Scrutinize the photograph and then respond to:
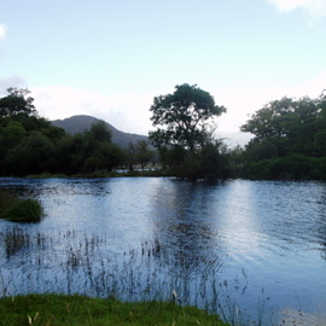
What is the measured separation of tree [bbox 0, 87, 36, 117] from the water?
401ft

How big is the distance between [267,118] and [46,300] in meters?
87.7

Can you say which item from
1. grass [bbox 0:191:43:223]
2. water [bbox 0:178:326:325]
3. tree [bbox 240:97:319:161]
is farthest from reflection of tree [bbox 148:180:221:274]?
tree [bbox 240:97:319:161]

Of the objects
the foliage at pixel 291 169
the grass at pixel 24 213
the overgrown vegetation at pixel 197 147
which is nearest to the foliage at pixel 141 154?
the overgrown vegetation at pixel 197 147

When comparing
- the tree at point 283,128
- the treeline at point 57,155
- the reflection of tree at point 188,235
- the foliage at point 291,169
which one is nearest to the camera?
the reflection of tree at point 188,235

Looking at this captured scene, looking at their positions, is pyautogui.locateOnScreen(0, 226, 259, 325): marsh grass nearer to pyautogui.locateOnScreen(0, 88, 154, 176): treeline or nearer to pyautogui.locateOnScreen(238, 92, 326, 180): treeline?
pyautogui.locateOnScreen(238, 92, 326, 180): treeline

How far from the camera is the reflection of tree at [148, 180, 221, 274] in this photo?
12.5 meters

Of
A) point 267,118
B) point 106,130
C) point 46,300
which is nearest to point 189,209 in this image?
point 46,300

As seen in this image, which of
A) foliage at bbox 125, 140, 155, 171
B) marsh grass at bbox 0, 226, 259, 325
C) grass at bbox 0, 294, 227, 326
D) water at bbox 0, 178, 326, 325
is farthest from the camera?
foliage at bbox 125, 140, 155, 171

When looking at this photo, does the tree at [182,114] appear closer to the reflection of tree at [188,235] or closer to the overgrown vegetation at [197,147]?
the overgrown vegetation at [197,147]

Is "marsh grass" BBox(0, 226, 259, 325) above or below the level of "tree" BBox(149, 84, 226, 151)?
below

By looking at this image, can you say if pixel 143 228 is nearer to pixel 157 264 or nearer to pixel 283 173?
pixel 157 264

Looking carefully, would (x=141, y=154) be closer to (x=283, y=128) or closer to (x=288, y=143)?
(x=283, y=128)

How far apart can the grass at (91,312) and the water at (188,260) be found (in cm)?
102

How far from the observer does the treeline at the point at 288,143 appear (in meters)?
59.7
